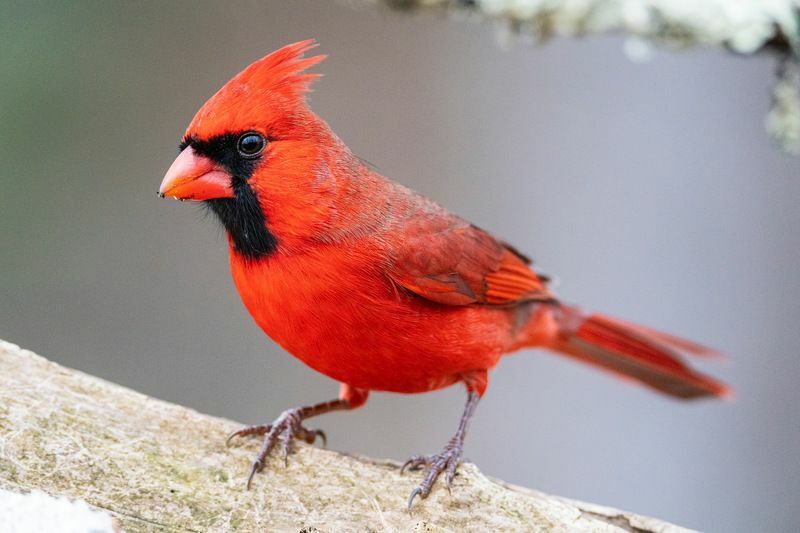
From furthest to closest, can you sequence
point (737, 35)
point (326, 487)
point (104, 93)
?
1. point (104, 93)
2. point (737, 35)
3. point (326, 487)

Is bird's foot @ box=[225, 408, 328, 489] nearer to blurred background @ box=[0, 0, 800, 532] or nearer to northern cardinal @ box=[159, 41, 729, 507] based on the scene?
northern cardinal @ box=[159, 41, 729, 507]

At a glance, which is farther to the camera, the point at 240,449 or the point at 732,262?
the point at 732,262

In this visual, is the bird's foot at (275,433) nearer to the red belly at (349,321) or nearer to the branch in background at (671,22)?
the red belly at (349,321)

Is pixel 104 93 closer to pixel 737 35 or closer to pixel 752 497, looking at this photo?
pixel 737 35

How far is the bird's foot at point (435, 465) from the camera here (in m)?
2.58

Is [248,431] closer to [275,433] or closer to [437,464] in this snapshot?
[275,433]

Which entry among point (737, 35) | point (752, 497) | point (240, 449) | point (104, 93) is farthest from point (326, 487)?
point (104, 93)

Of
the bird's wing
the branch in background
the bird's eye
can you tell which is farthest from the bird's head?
the branch in background

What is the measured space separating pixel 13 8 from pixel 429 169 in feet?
7.53

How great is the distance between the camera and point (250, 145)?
8.47 ft

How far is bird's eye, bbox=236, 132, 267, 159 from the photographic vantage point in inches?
101

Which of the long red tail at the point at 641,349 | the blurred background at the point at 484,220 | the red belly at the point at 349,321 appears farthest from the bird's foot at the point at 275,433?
the blurred background at the point at 484,220

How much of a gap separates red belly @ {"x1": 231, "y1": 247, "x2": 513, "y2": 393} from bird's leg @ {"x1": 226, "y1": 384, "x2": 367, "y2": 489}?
0.25m

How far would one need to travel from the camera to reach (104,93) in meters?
4.79
